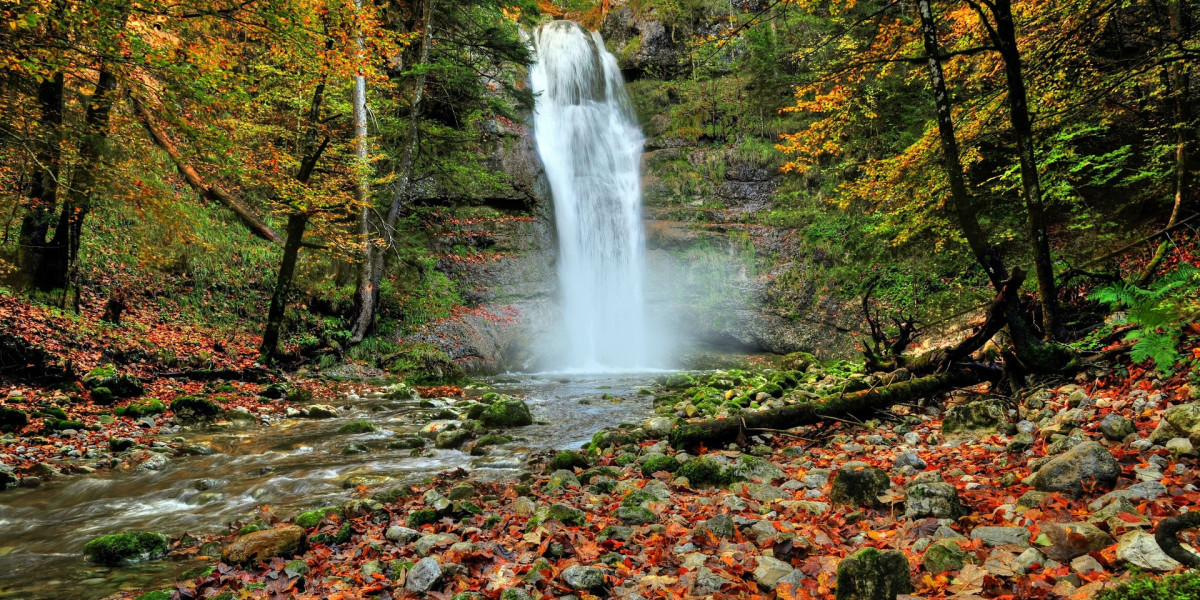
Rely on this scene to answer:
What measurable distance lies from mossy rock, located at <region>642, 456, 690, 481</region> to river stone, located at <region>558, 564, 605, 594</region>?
6.04 feet

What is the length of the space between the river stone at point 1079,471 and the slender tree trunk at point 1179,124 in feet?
11.4

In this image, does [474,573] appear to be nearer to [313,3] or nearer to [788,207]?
[313,3]

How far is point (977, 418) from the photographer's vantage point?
4117 mm

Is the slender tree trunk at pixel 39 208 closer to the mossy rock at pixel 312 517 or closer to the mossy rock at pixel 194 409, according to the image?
the mossy rock at pixel 194 409

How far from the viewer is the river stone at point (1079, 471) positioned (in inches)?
100.0

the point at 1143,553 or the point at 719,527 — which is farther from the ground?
the point at 1143,553

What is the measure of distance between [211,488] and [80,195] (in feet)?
20.8

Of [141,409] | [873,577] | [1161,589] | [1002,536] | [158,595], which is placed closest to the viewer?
[1161,589]

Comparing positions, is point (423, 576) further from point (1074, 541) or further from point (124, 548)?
point (1074, 541)

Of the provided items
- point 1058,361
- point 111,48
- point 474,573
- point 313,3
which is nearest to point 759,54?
point 313,3

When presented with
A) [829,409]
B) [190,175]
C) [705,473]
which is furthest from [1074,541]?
[190,175]

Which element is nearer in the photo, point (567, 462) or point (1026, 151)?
point (567, 462)

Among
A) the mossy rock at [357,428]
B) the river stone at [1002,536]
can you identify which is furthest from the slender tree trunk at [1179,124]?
the mossy rock at [357,428]

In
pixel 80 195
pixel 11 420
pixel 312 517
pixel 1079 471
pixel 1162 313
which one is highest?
pixel 80 195
